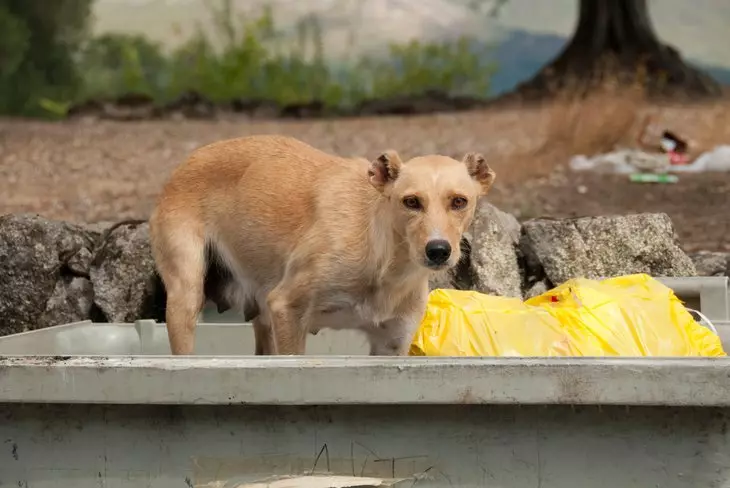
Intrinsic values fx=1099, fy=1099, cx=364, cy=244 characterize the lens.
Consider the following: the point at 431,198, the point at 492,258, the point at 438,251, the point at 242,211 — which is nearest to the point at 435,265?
the point at 438,251

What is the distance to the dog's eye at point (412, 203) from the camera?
383 cm

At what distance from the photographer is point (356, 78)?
8.64 meters

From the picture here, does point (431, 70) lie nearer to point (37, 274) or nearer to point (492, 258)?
point (492, 258)

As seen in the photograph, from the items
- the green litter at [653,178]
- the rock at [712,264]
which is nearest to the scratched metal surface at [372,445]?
the rock at [712,264]

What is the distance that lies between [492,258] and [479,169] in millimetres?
1587

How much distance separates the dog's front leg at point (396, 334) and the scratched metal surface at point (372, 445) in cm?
132

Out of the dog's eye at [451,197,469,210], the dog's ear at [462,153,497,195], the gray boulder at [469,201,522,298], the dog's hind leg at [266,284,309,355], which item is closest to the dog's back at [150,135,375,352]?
the dog's hind leg at [266,284,309,355]

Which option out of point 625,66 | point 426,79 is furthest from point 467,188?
point 625,66

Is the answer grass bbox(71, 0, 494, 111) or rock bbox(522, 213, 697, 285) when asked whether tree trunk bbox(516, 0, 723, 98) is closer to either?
grass bbox(71, 0, 494, 111)

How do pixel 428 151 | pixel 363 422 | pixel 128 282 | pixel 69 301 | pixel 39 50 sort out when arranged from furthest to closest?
pixel 39 50 < pixel 428 151 < pixel 69 301 < pixel 128 282 < pixel 363 422

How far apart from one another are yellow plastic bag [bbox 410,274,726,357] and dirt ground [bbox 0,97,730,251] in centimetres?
310

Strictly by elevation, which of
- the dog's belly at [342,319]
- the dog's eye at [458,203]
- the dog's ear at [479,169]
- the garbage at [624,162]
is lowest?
the garbage at [624,162]

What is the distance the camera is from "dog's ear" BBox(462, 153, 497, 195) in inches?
159

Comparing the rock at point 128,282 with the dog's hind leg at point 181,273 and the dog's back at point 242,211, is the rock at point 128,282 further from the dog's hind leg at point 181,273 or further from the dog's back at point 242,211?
the dog's hind leg at point 181,273
